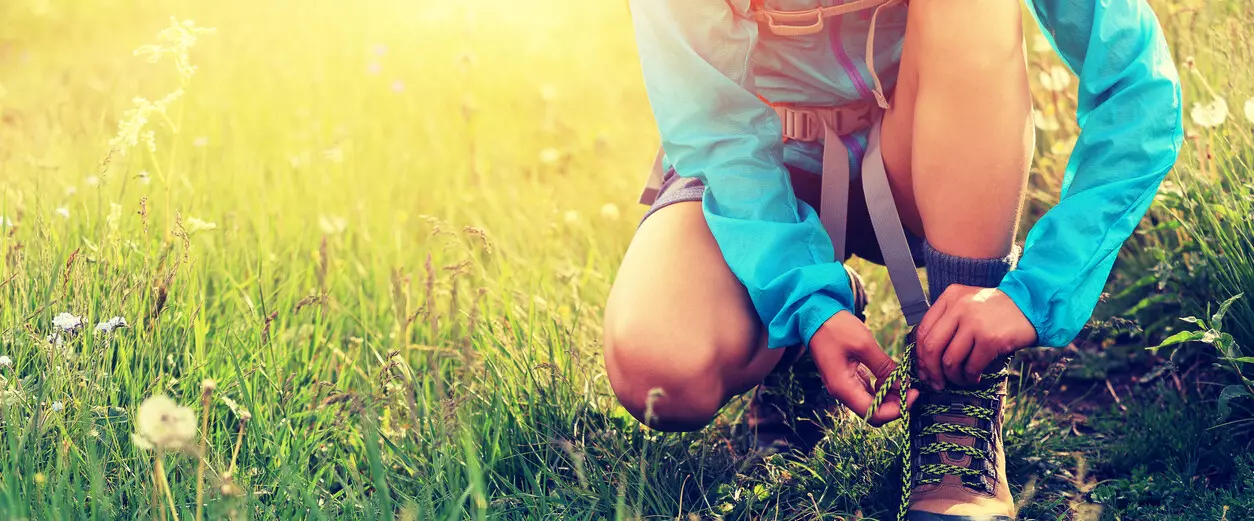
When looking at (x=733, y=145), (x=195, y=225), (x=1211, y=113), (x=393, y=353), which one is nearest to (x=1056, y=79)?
(x=1211, y=113)

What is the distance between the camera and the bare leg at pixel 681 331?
152 centimetres

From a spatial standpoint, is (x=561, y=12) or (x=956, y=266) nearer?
(x=956, y=266)

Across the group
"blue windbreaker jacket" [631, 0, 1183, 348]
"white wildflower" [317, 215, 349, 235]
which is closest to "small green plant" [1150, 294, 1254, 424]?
"blue windbreaker jacket" [631, 0, 1183, 348]

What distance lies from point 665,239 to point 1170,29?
1.47 metres

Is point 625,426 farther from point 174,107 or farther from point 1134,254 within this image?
point 174,107

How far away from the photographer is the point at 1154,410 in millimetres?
1809

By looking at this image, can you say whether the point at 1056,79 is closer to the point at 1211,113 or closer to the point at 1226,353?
the point at 1211,113

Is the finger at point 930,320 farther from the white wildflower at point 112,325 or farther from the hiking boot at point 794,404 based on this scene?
the white wildflower at point 112,325

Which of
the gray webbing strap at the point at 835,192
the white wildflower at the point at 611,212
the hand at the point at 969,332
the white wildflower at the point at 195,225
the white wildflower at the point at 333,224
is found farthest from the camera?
the white wildflower at the point at 611,212

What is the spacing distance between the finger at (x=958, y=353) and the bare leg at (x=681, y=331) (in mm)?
294

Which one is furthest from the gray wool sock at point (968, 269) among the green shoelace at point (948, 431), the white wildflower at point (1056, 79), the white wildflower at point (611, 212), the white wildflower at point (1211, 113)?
the white wildflower at point (611, 212)

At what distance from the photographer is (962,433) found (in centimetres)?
152

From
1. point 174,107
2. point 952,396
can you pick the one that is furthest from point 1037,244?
point 174,107

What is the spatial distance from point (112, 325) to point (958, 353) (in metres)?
1.17
